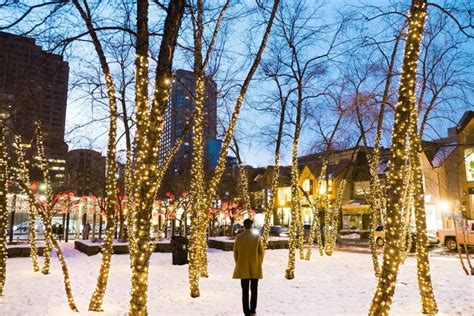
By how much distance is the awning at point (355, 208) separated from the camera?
151 feet

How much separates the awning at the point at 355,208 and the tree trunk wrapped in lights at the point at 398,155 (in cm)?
4230

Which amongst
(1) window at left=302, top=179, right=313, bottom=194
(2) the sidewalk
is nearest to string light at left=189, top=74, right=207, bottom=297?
(2) the sidewalk

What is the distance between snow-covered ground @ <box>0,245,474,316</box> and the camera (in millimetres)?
7730

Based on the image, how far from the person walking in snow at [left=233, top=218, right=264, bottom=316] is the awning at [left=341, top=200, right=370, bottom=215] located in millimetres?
41362

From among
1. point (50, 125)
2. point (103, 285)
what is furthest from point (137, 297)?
point (50, 125)

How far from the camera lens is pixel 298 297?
9.02 meters

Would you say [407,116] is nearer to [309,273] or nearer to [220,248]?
[309,273]

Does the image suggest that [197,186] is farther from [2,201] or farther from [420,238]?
[420,238]

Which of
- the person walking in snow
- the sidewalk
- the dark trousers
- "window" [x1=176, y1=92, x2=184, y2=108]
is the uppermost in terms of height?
"window" [x1=176, y1=92, x2=184, y2=108]

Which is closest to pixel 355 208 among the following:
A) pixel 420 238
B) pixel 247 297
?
pixel 420 238

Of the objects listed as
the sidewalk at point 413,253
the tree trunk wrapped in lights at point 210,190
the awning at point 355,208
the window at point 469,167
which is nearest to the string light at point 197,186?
the tree trunk wrapped in lights at point 210,190

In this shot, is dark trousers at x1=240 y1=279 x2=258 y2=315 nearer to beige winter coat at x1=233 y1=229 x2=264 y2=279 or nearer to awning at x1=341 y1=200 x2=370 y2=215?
beige winter coat at x1=233 y1=229 x2=264 y2=279

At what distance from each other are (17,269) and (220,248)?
11.4 meters

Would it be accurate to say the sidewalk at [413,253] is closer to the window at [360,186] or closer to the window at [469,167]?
the window at [469,167]
